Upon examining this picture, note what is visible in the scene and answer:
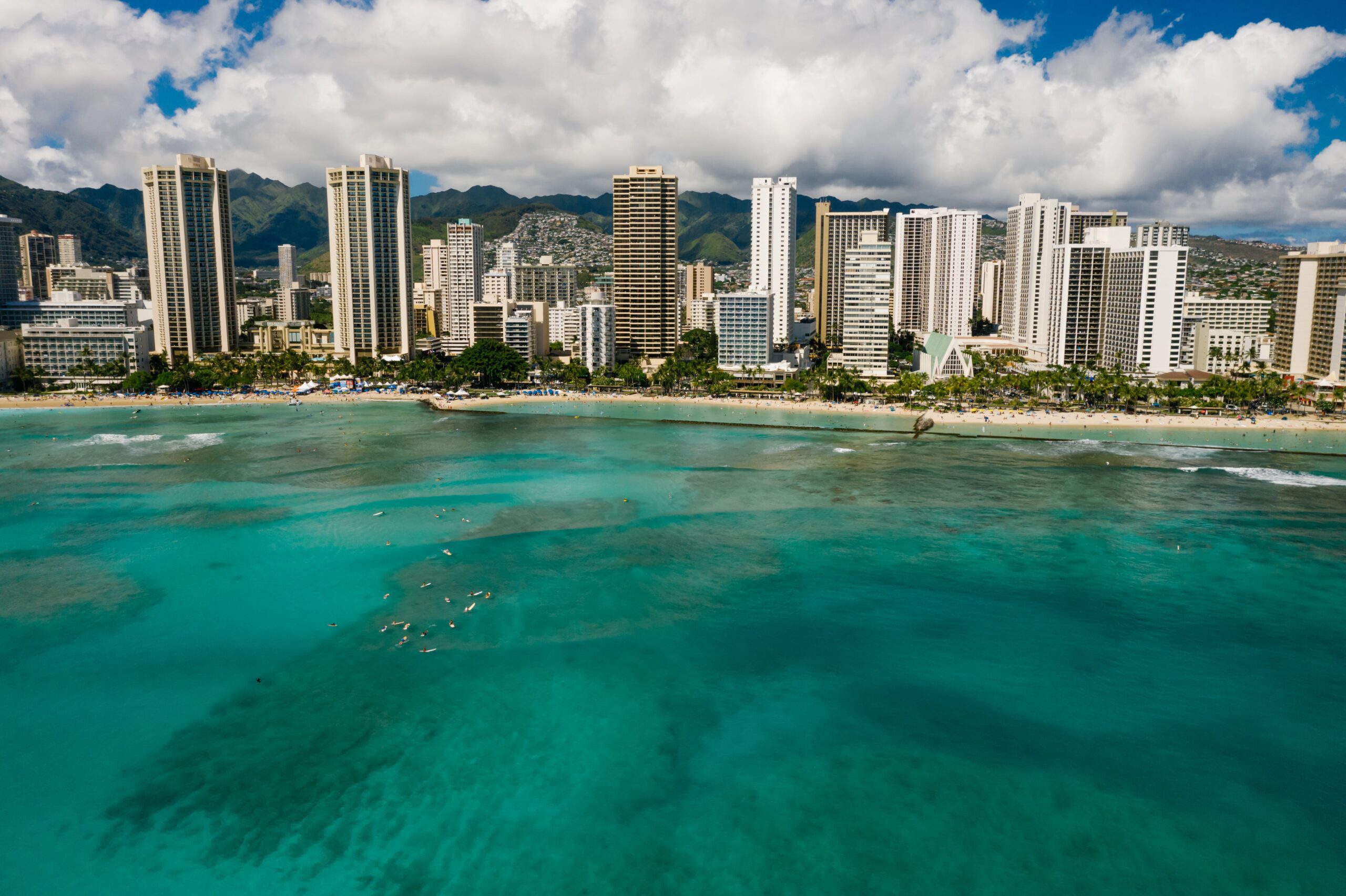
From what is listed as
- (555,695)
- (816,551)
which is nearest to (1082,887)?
(555,695)

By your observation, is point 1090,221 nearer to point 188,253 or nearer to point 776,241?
point 776,241

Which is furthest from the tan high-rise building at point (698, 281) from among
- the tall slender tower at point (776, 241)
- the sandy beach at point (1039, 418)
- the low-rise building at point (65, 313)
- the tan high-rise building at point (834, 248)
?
the low-rise building at point (65, 313)

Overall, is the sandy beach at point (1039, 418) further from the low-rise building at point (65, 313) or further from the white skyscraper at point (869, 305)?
the low-rise building at point (65, 313)

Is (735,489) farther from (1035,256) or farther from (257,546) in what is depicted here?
(1035,256)

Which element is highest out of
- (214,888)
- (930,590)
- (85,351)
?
(85,351)

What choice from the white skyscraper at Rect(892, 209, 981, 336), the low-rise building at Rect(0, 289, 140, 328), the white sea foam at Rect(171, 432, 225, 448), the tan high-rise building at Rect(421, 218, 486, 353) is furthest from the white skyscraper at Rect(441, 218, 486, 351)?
the white skyscraper at Rect(892, 209, 981, 336)
